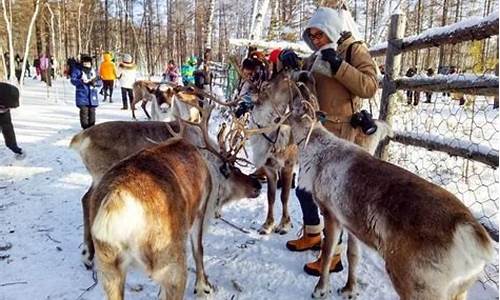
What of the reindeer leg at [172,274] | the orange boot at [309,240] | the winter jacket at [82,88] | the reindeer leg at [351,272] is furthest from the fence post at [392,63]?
the winter jacket at [82,88]

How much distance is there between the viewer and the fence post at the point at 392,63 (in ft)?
13.5

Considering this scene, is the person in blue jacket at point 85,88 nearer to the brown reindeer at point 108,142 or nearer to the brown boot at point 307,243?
the brown reindeer at point 108,142

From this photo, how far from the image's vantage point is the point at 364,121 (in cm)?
326

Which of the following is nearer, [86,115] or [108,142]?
[108,142]

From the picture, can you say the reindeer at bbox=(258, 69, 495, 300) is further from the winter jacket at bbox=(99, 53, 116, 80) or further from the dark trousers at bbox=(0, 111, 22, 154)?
the winter jacket at bbox=(99, 53, 116, 80)

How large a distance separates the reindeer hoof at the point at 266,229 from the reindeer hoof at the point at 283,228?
62 mm

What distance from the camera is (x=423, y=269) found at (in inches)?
78.3

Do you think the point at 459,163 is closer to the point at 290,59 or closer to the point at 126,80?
the point at 290,59

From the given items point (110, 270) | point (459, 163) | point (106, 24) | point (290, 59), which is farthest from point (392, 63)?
point (106, 24)

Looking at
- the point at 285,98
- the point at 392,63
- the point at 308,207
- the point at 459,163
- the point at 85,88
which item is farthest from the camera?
the point at 85,88

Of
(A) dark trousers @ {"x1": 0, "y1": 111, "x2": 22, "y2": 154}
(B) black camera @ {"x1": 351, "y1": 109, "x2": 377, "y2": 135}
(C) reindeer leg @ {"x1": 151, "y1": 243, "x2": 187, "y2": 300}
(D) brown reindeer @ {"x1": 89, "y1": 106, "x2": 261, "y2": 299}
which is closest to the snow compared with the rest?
(B) black camera @ {"x1": 351, "y1": 109, "x2": 377, "y2": 135}

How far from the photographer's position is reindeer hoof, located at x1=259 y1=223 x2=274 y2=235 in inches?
167

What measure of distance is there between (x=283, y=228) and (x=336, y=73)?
191 centimetres

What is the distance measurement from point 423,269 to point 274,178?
256cm
